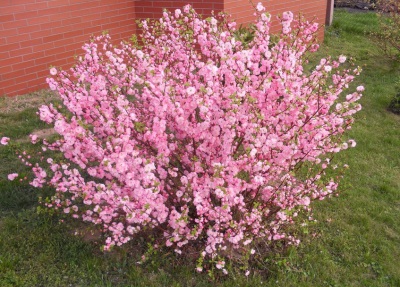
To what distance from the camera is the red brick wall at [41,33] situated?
637 cm

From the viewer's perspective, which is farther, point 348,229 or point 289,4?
point 289,4

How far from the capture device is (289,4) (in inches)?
380

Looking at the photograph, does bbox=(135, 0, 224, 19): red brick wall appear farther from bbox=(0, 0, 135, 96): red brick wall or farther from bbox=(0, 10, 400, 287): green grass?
bbox=(0, 10, 400, 287): green grass

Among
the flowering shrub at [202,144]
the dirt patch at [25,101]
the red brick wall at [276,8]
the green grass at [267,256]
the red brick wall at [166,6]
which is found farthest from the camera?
the red brick wall at [276,8]

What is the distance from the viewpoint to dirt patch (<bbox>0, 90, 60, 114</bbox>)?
624 centimetres

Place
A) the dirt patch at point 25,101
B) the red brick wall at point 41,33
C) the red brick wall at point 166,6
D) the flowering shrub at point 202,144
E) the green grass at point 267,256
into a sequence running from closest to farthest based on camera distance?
the flowering shrub at point 202,144 < the green grass at point 267,256 < the dirt patch at point 25,101 < the red brick wall at point 41,33 < the red brick wall at point 166,6

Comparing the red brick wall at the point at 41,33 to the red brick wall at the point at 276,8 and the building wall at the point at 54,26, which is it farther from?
the red brick wall at the point at 276,8

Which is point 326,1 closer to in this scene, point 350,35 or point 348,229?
point 350,35

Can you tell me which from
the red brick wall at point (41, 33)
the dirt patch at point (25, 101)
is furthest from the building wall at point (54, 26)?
the dirt patch at point (25, 101)

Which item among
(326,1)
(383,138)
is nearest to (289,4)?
(326,1)

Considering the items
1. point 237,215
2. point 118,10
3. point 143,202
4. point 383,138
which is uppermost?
point 118,10

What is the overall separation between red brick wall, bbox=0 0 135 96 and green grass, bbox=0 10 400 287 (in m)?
1.82

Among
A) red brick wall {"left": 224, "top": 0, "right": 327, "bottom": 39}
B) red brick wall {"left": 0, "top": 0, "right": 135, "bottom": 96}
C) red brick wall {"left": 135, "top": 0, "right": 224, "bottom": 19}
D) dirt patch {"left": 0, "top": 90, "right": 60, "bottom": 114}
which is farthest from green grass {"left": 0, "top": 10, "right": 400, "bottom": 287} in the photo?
red brick wall {"left": 135, "top": 0, "right": 224, "bottom": 19}

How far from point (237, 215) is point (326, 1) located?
351 inches
